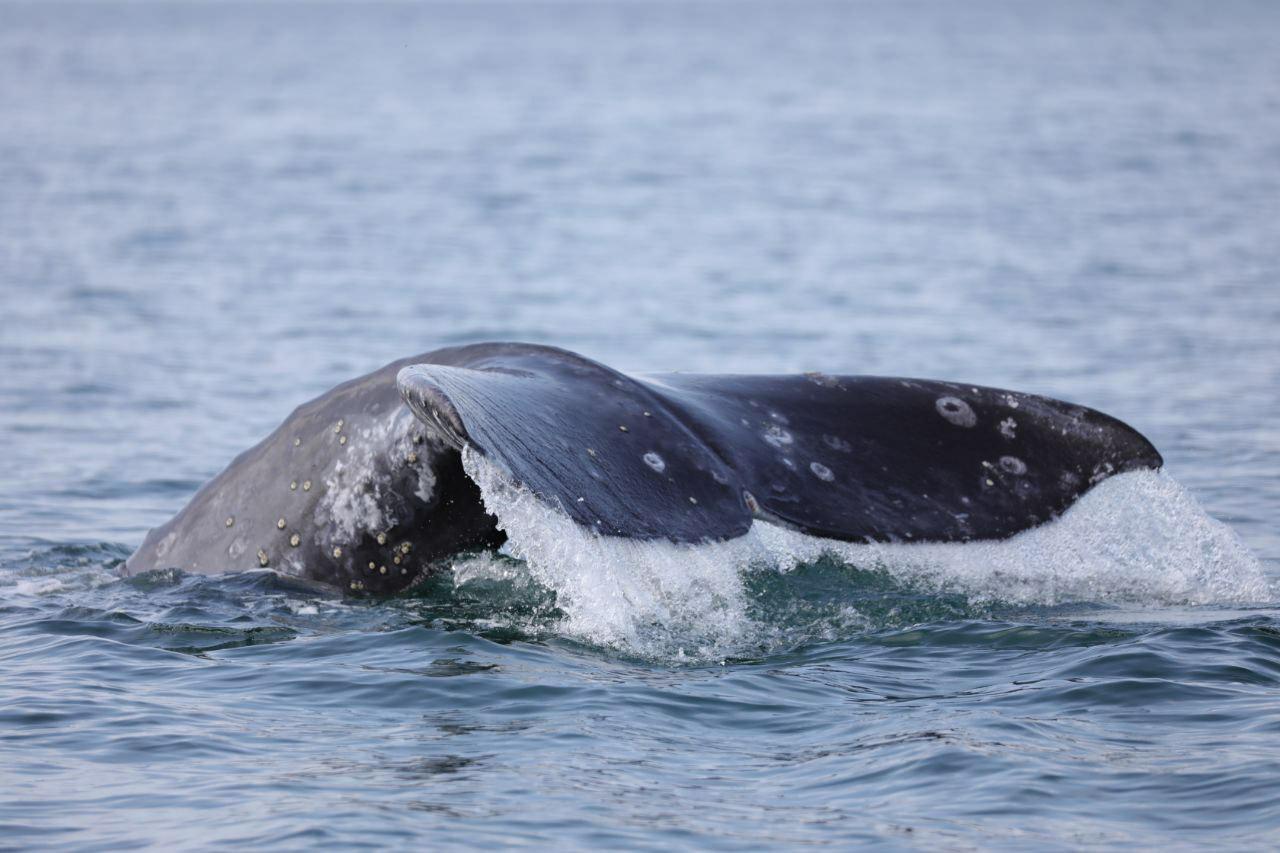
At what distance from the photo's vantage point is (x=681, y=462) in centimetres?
667

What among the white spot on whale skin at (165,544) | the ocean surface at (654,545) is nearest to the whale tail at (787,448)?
the ocean surface at (654,545)

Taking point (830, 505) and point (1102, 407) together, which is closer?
point (830, 505)

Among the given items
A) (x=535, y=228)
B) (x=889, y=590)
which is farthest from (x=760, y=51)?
(x=889, y=590)

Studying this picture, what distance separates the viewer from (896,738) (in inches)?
251

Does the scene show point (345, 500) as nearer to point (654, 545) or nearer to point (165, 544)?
point (165, 544)

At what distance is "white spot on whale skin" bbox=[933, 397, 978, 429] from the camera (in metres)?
7.38

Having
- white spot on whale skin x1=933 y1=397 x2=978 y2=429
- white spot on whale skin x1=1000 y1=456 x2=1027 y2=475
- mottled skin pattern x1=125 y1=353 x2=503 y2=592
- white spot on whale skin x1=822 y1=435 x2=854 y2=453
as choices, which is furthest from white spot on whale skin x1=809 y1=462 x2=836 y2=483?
mottled skin pattern x1=125 y1=353 x2=503 y2=592

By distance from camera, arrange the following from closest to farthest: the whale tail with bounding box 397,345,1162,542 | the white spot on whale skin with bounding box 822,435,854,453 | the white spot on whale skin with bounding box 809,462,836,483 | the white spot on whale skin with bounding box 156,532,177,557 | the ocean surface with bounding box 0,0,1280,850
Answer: the ocean surface with bounding box 0,0,1280,850 < the whale tail with bounding box 397,345,1162,542 < the white spot on whale skin with bounding box 809,462,836,483 < the white spot on whale skin with bounding box 822,435,854,453 < the white spot on whale skin with bounding box 156,532,177,557

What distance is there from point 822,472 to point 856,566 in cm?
41

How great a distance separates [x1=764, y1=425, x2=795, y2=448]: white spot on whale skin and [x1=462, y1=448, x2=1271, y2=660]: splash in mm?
355

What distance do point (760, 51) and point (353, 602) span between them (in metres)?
100

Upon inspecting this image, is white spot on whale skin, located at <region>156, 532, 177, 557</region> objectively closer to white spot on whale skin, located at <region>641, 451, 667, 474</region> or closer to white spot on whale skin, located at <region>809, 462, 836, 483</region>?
white spot on whale skin, located at <region>641, 451, 667, 474</region>

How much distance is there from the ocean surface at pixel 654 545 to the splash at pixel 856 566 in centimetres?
2

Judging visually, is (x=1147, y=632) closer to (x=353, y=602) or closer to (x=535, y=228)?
(x=353, y=602)
